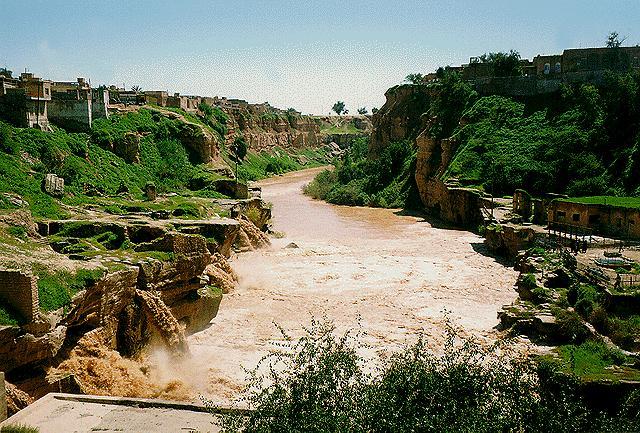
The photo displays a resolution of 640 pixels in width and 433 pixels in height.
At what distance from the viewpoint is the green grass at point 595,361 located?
16188 millimetres

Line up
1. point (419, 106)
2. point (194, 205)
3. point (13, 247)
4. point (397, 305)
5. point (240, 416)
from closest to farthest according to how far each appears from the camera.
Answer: point (240, 416), point (13, 247), point (397, 305), point (194, 205), point (419, 106)

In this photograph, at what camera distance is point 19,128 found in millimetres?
35156

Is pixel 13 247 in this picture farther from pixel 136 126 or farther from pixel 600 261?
pixel 136 126

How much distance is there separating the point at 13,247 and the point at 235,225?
1287 cm

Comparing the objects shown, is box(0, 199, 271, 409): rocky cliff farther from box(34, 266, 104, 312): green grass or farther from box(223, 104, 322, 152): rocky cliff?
box(223, 104, 322, 152): rocky cliff

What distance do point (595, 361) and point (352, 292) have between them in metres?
13.9

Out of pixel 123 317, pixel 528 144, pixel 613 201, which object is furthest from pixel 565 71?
pixel 123 317

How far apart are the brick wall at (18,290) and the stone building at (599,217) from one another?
29961 millimetres

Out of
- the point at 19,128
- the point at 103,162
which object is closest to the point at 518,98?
the point at 103,162

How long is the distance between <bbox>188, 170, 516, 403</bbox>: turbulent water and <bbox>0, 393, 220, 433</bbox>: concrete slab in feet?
8.28

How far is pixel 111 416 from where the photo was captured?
41.4ft

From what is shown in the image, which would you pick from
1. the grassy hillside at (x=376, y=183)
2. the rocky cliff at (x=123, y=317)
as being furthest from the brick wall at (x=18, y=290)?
the grassy hillside at (x=376, y=183)

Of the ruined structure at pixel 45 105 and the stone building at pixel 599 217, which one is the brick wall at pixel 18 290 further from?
the stone building at pixel 599 217

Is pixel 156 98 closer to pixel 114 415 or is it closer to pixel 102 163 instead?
pixel 102 163
